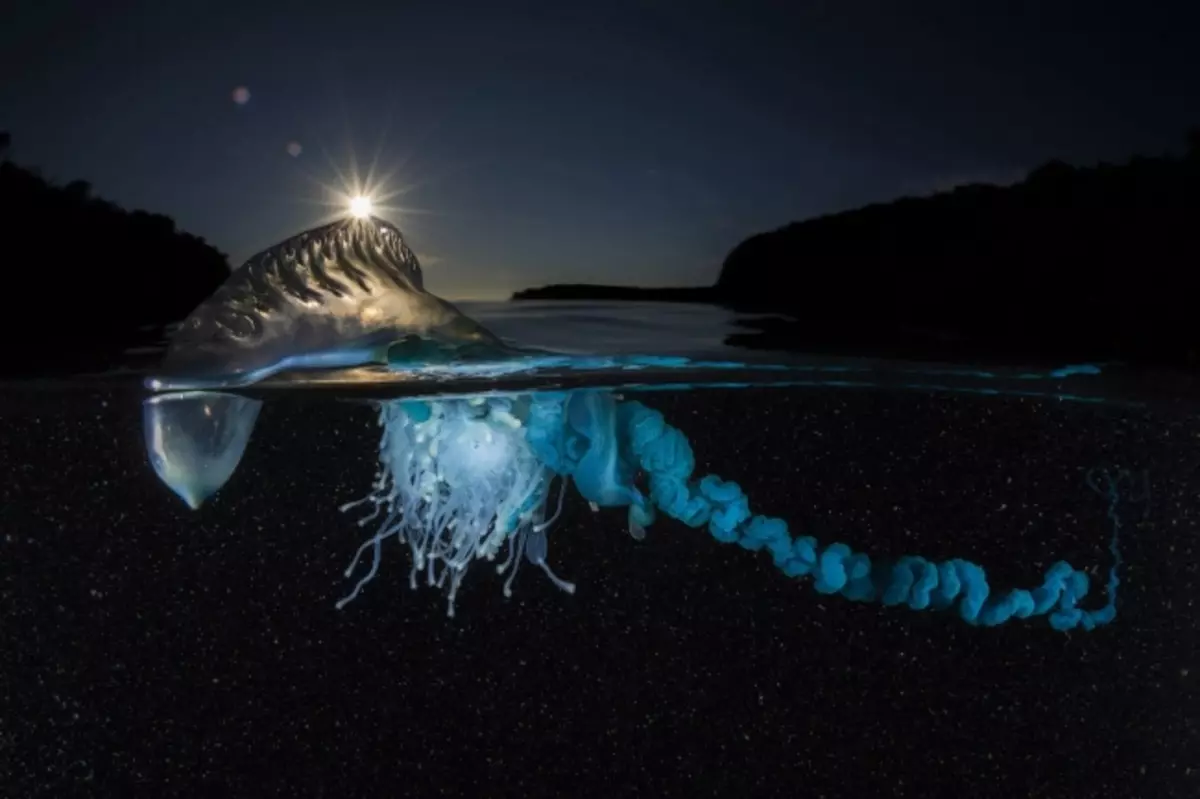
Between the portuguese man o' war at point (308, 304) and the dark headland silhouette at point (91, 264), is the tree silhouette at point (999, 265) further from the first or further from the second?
the dark headland silhouette at point (91, 264)

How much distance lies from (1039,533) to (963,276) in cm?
418

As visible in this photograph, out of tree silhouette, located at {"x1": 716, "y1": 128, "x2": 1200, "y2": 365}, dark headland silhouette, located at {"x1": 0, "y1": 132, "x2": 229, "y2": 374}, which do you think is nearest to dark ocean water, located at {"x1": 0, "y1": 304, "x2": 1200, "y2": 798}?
tree silhouette, located at {"x1": 716, "y1": 128, "x2": 1200, "y2": 365}

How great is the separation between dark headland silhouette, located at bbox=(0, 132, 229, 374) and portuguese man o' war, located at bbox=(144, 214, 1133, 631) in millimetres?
208

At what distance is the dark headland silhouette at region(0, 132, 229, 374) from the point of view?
2463 millimetres

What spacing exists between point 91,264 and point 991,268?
257 centimetres

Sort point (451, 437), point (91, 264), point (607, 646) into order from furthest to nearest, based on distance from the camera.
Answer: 1. point (607, 646)
2. point (91, 264)
3. point (451, 437)

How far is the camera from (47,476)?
680 centimetres

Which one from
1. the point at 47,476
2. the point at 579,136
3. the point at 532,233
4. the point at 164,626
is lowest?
the point at 164,626

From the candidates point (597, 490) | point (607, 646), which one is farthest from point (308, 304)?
point (607, 646)

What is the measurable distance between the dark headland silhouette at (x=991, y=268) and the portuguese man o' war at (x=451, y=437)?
1.24ft

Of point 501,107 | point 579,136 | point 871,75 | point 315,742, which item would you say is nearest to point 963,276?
point 871,75

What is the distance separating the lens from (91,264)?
2607 mm

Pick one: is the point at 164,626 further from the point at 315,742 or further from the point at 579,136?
the point at 579,136

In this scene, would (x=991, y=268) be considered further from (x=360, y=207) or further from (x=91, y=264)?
(x=91, y=264)
